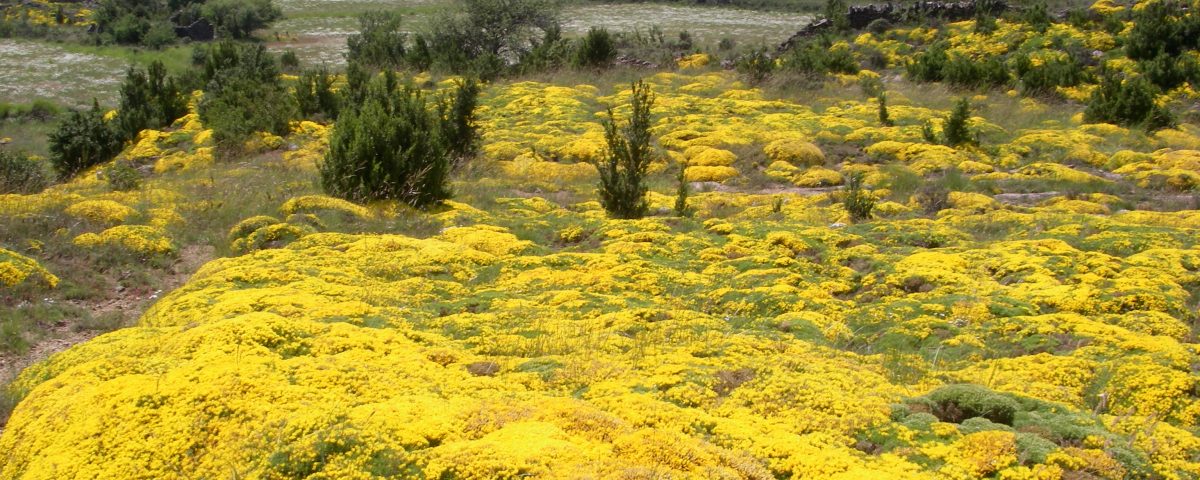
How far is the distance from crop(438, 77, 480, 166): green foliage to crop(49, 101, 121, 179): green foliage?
8853mm

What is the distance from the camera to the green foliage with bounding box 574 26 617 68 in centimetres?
2984

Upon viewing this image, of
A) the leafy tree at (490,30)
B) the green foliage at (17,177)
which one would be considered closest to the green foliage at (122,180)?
the green foliage at (17,177)

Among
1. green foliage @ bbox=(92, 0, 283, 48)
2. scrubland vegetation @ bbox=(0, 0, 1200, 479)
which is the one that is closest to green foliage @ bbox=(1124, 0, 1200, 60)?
scrubland vegetation @ bbox=(0, 0, 1200, 479)

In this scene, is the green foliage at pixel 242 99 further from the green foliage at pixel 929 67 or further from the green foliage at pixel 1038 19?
the green foliage at pixel 1038 19

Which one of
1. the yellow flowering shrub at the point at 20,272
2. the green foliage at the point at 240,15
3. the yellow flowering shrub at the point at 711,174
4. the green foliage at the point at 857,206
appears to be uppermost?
the green foliage at the point at 240,15

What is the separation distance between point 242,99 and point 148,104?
12.4ft

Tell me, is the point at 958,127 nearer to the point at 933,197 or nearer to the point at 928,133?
the point at 928,133

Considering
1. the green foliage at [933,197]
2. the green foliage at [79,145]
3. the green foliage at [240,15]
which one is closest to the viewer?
the green foliage at [933,197]

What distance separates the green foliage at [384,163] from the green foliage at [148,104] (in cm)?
1123

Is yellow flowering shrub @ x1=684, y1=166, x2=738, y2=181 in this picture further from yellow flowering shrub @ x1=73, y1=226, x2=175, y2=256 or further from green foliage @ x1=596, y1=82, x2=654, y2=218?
yellow flowering shrub @ x1=73, y1=226, x2=175, y2=256

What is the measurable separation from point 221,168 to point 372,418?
13710 millimetres

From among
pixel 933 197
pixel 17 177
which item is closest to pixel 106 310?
pixel 17 177

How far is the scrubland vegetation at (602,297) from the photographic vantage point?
178 inches

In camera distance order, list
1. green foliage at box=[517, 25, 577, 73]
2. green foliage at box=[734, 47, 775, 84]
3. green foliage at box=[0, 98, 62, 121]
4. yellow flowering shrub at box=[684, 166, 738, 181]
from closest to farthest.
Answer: yellow flowering shrub at box=[684, 166, 738, 181] < green foliage at box=[734, 47, 775, 84] < green foliage at box=[517, 25, 577, 73] < green foliage at box=[0, 98, 62, 121]
